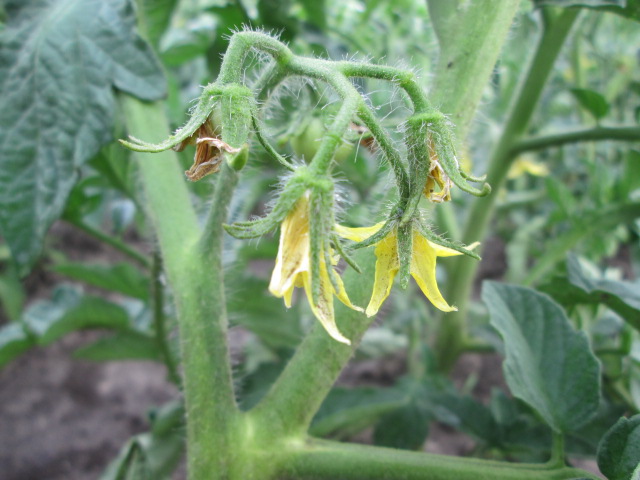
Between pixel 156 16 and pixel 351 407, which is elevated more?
pixel 156 16

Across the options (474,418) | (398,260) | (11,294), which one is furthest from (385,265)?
(11,294)

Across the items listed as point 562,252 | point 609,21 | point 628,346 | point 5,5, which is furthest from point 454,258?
point 609,21

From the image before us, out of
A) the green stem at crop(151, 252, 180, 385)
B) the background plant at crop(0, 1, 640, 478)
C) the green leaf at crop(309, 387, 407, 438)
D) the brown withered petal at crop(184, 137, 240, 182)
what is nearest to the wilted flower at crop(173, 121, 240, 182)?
the brown withered petal at crop(184, 137, 240, 182)

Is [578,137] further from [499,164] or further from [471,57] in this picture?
[471,57]

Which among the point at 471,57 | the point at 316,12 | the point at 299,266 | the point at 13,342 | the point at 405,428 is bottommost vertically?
the point at 13,342

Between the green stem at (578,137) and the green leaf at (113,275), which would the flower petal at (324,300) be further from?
the green leaf at (113,275)

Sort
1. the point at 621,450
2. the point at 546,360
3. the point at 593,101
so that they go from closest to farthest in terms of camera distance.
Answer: the point at 621,450 → the point at 546,360 → the point at 593,101
